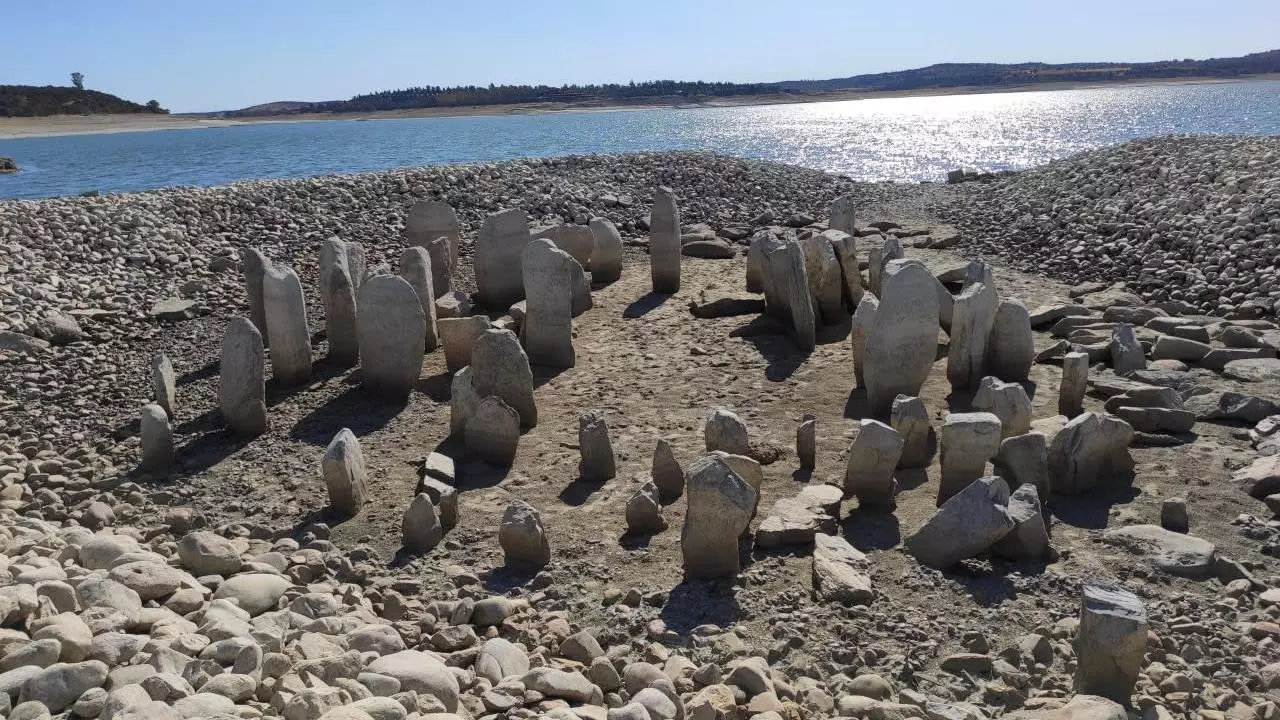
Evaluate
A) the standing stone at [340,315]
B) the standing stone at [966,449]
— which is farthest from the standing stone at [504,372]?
the standing stone at [966,449]

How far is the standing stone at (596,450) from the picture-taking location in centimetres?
685

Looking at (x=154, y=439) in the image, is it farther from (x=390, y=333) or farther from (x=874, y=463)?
(x=874, y=463)

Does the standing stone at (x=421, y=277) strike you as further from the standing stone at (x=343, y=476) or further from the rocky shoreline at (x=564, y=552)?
the standing stone at (x=343, y=476)

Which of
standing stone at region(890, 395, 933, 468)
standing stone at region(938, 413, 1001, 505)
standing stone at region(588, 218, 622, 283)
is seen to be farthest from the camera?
standing stone at region(588, 218, 622, 283)

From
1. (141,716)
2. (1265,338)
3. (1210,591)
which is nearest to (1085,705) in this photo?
(1210,591)

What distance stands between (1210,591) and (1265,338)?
16.9ft

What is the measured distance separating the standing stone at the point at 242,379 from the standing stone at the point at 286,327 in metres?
0.97

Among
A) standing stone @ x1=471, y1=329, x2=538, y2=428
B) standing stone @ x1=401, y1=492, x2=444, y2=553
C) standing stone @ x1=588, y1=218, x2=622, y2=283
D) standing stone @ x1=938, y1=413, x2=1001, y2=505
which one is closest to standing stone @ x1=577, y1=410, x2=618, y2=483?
standing stone @ x1=471, y1=329, x2=538, y2=428

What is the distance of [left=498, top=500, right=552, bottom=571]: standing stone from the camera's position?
5598 millimetres

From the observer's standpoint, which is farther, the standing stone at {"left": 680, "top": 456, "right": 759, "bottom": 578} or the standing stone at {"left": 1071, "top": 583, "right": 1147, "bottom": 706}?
the standing stone at {"left": 680, "top": 456, "right": 759, "bottom": 578}

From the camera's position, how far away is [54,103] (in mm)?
71250

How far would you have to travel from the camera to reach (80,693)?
357 cm

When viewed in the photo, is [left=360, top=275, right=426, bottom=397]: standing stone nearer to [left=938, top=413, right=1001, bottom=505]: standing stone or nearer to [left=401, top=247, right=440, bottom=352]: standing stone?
[left=401, top=247, right=440, bottom=352]: standing stone

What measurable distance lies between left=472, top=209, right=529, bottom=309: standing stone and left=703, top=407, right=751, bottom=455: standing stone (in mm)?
5181
